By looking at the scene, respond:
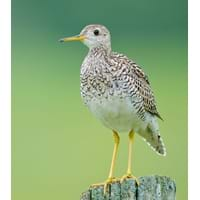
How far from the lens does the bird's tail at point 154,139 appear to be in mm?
5707

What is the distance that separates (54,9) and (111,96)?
109cm

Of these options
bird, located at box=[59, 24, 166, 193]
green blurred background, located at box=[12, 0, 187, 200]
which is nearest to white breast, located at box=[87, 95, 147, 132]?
bird, located at box=[59, 24, 166, 193]

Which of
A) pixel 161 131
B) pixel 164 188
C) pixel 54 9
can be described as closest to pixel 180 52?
pixel 161 131

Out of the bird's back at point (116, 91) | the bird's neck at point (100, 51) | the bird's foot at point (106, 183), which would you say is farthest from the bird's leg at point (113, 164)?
the bird's neck at point (100, 51)

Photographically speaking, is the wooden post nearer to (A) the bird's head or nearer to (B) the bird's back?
(B) the bird's back

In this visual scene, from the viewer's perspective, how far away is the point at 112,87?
17.4 ft

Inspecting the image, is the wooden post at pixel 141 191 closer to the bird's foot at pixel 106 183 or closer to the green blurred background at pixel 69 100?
the bird's foot at pixel 106 183

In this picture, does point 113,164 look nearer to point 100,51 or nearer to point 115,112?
point 115,112

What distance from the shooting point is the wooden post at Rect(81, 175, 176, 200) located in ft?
14.6

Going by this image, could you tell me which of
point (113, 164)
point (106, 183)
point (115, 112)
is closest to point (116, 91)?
point (115, 112)

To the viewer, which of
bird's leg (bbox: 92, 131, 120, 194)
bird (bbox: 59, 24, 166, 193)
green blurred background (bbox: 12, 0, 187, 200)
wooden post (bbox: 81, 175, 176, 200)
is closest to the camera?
wooden post (bbox: 81, 175, 176, 200)

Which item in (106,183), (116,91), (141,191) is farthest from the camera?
(116,91)

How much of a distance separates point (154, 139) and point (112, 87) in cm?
67

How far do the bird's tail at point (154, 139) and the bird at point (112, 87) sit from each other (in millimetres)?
124
